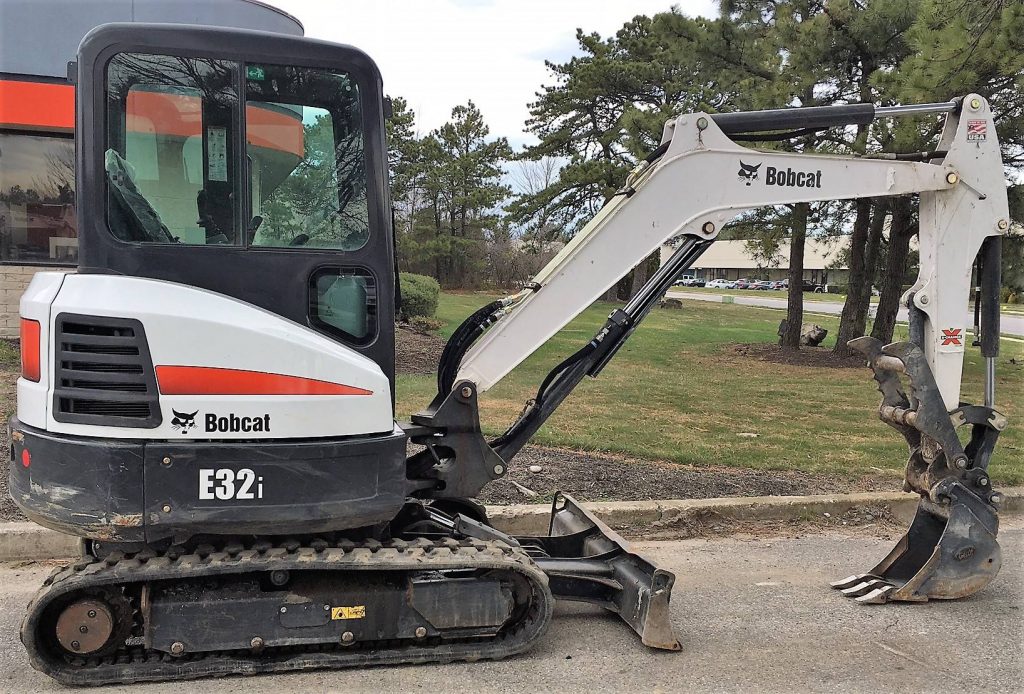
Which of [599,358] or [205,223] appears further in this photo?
[599,358]

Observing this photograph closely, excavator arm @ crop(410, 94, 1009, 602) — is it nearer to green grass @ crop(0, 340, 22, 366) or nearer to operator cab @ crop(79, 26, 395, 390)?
operator cab @ crop(79, 26, 395, 390)

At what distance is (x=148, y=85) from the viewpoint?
3.64m

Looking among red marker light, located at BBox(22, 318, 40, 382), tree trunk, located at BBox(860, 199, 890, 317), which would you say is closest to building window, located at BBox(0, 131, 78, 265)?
red marker light, located at BBox(22, 318, 40, 382)

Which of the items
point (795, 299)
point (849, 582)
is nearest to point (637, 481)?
point (849, 582)

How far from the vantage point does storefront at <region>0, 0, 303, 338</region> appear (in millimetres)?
11227

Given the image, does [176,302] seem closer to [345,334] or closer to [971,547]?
[345,334]

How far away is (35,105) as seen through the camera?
11.4 m

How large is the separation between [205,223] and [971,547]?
4522 mm

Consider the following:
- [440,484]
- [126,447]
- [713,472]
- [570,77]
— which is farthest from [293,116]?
[570,77]

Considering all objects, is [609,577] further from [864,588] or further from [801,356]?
[801,356]

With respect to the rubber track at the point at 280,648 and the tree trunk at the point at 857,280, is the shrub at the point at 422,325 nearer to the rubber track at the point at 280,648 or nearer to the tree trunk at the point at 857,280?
the tree trunk at the point at 857,280

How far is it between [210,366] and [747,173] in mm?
3088

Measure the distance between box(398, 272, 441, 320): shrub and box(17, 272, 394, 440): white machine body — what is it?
1296 cm

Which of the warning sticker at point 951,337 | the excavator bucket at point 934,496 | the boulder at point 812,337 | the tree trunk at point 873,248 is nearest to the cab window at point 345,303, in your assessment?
the excavator bucket at point 934,496
